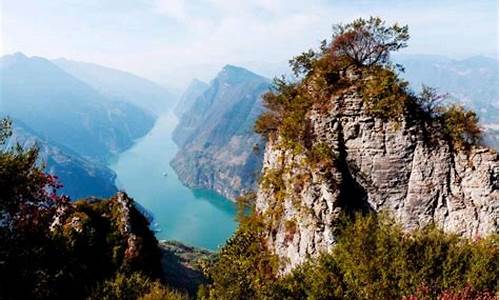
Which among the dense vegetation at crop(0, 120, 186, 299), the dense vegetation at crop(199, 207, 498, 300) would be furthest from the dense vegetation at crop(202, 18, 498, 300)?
the dense vegetation at crop(0, 120, 186, 299)

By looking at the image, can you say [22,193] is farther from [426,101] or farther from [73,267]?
[426,101]

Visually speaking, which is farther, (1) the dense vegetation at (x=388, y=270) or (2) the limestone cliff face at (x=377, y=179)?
(2) the limestone cliff face at (x=377, y=179)

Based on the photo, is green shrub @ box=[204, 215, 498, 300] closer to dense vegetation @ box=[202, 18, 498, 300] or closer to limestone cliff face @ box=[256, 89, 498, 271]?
dense vegetation @ box=[202, 18, 498, 300]

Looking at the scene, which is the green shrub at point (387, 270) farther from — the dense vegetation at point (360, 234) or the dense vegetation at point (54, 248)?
the dense vegetation at point (54, 248)

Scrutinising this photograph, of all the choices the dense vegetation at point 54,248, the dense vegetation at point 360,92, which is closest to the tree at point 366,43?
the dense vegetation at point 360,92

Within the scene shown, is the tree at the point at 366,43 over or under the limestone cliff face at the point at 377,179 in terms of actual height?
over

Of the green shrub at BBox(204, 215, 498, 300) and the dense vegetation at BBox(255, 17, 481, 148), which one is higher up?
the dense vegetation at BBox(255, 17, 481, 148)
